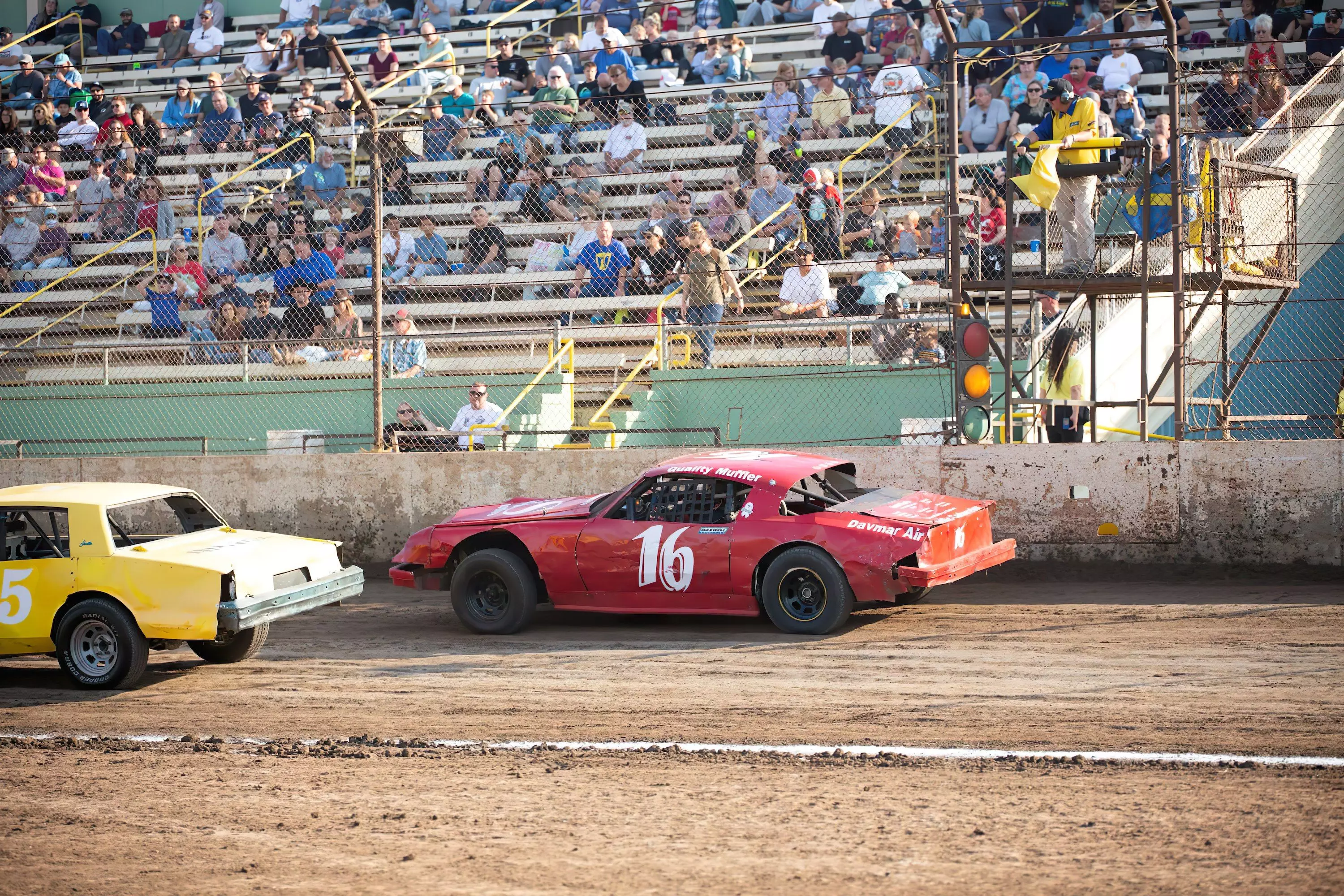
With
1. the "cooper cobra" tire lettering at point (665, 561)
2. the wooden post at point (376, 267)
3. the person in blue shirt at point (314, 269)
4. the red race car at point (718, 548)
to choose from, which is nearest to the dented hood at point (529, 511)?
the red race car at point (718, 548)

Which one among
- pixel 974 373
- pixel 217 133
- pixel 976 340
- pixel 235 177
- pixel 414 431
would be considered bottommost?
pixel 414 431

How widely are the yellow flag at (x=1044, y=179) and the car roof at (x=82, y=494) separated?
22.0 ft

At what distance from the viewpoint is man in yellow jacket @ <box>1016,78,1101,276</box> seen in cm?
1119

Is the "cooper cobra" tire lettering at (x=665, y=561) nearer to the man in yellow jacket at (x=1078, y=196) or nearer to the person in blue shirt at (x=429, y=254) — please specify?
the man in yellow jacket at (x=1078, y=196)

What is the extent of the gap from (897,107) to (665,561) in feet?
31.4

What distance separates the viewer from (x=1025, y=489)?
36.4ft

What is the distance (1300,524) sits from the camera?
34.5ft

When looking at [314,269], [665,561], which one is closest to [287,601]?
[665,561]

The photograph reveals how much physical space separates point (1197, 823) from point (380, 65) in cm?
1964

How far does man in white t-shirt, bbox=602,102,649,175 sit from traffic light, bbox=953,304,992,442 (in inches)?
276

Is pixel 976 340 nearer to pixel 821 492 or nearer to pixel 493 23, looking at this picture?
pixel 821 492

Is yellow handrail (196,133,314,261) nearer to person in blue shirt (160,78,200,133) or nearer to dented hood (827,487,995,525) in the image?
person in blue shirt (160,78,200,133)

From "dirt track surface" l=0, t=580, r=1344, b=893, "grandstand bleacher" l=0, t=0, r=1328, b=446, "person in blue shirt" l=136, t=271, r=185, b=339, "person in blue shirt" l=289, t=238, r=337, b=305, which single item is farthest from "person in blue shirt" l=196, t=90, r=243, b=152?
"dirt track surface" l=0, t=580, r=1344, b=893

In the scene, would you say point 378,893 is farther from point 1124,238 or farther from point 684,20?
point 684,20
